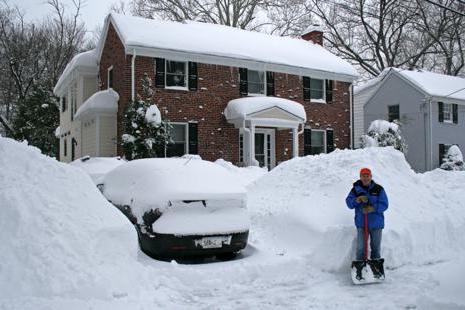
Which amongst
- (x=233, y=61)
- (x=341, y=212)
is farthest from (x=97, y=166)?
(x=233, y=61)

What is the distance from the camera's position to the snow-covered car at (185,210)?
6695 millimetres

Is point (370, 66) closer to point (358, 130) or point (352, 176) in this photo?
point (358, 130)

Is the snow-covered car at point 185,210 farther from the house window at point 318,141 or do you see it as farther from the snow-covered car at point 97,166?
the house window at point 318,141

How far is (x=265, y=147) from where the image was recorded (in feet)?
72.8

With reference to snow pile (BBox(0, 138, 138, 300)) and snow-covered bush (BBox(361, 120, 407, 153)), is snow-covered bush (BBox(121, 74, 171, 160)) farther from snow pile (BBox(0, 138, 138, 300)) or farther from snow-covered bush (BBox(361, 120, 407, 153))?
snow pile (BBox(0, 138, 138, 300))

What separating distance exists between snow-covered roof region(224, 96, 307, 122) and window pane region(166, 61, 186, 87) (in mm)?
2279

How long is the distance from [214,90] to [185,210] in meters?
14.5

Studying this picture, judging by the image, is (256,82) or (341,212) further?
(256,82)

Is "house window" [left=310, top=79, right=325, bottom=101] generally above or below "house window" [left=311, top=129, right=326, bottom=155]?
above

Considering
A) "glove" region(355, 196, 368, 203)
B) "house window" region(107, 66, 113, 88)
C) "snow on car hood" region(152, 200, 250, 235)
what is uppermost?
"house window" region(107, 66, 113, 88)

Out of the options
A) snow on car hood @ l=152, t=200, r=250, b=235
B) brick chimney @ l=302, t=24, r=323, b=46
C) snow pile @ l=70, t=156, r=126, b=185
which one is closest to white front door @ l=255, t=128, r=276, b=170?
brick chimney @ l=302, t=24, r=323, b=46

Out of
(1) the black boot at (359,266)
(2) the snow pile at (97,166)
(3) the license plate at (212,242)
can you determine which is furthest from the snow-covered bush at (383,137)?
(3) the license plate at (212,242)

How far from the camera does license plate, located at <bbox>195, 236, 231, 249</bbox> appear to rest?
679 centimetres

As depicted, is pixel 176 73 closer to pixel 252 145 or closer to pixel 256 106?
pixel 256 106
